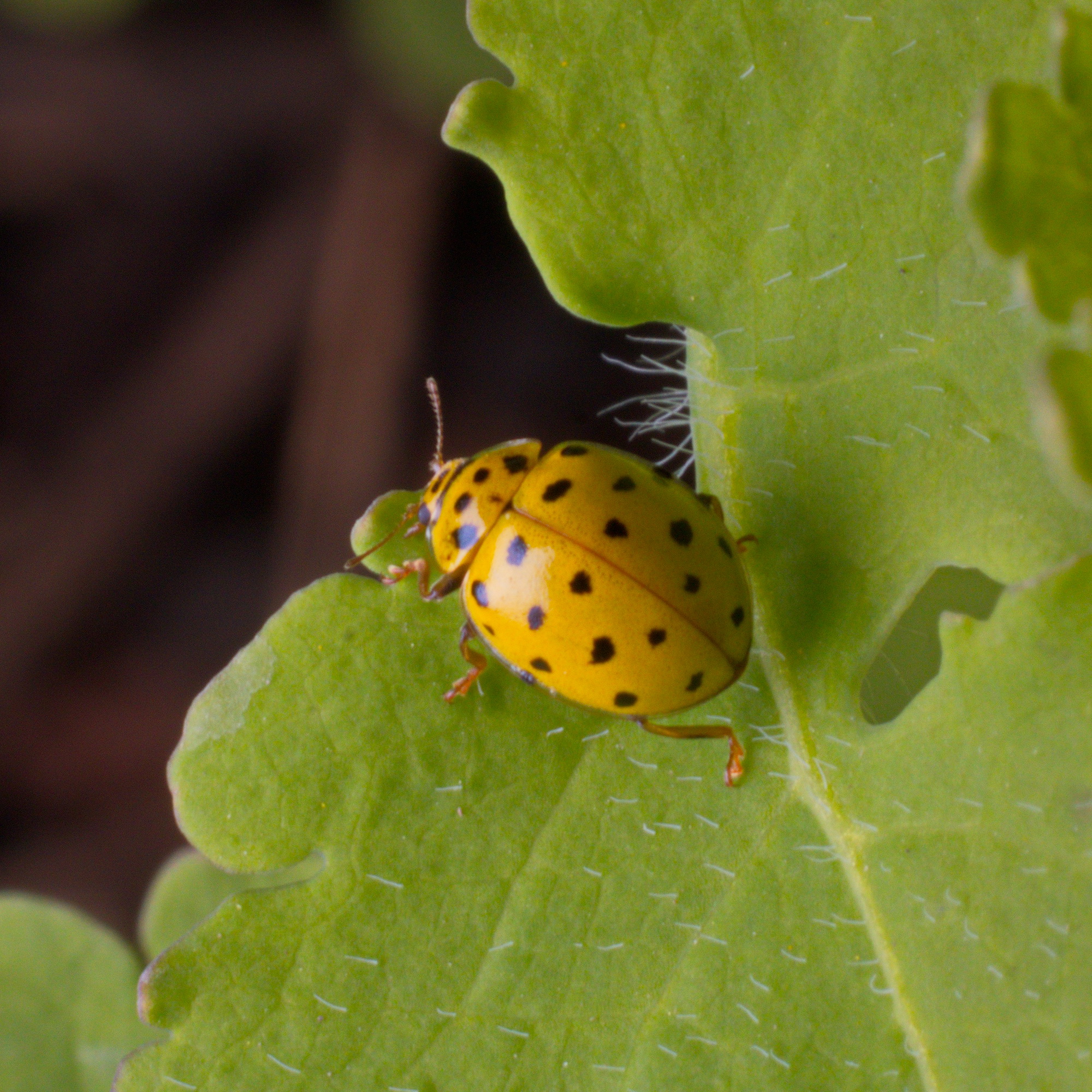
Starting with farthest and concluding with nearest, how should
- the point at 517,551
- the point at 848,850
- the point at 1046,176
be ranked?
the point at 517,551 → the point at 848,850 → the point at 1046,176

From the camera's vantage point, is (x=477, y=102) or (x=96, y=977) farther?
(x=96, y=977)

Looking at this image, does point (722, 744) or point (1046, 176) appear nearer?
point (1046, 176)

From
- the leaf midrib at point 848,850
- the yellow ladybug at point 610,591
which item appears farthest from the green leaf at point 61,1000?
the leaf midrib at point 848,850

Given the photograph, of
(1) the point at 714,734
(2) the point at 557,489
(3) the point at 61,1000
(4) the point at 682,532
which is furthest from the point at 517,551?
(3) the point at 61,1000

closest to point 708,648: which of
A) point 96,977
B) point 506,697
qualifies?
point 506,697

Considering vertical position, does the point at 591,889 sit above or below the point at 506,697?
below

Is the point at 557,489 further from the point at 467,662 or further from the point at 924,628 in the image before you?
the point at 924,628

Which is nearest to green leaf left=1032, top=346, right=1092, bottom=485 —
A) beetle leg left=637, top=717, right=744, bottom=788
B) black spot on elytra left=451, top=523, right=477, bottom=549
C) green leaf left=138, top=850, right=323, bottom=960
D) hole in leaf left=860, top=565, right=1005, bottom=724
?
beetle leg left=637, top=717, right=744, bottom=788

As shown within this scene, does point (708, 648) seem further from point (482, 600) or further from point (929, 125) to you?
point (929, 125)
